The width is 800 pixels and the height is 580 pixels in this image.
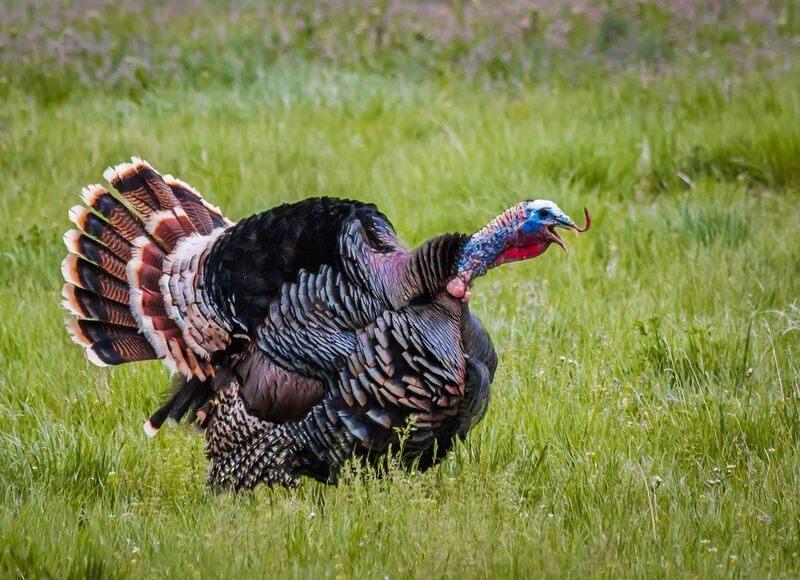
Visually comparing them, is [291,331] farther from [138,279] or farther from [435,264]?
[138,279]

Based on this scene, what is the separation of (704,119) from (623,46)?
203 centimetres

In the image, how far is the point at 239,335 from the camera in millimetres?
3965

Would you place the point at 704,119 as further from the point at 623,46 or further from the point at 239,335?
the point at 239,335

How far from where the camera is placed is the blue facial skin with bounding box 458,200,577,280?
3.77 metres

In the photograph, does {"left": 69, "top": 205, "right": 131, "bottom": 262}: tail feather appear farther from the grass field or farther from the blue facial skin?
the blue facial skin

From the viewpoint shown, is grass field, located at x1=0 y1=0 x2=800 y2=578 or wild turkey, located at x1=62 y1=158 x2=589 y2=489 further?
wild turkey, located at x1=62 y1=158 x2=589 y2=489

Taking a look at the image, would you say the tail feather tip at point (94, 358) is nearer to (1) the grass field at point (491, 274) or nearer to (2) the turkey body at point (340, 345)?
(1) the grass field at point (491, 274)

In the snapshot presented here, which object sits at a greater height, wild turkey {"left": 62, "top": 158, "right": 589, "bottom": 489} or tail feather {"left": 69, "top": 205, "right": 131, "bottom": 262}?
tail feather {"left": 69, "top": 205, "right": 131, "bottom": 262}

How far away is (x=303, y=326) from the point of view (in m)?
3.84

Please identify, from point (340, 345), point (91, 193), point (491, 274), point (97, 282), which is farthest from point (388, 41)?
point (340, 345)

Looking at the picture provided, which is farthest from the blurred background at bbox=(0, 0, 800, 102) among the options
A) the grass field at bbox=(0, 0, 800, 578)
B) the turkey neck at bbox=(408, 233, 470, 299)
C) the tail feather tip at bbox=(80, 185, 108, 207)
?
the turkey neck at bbox=(408, 233, 470, 299)

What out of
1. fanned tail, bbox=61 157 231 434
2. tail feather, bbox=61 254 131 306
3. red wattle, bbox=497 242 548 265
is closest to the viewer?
red wattle, bbox=497 242 548 265

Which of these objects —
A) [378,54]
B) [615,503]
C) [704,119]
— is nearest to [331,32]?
[378,54]

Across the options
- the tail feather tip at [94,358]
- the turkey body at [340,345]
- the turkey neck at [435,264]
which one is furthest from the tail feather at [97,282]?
the turkey neck at [435,264]
